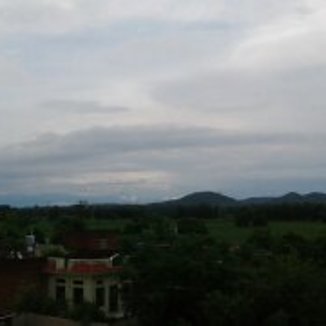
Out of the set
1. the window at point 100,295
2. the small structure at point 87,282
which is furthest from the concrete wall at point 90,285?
the window at point 100,295

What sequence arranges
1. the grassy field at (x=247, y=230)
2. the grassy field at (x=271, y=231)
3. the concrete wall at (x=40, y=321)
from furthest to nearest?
the grassy field at (x=247, y=230), the grassy field at (x=271, y=231), the concrete wall at (x=40, y=321)

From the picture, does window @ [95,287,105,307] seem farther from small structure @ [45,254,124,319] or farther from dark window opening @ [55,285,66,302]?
dark window opening @ [55,285,66,302]

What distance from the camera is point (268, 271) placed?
1347 inches

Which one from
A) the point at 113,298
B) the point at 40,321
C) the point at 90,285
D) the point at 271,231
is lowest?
the point at 40,321

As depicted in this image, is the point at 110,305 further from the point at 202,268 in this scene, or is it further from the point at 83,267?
the point at 202,268

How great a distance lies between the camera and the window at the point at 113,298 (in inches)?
1736

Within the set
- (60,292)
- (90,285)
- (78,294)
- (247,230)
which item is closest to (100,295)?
(90,285)

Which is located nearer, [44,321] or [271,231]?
[44,321]

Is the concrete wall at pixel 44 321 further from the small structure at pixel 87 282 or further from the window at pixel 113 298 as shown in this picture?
the window at pixel 113 298

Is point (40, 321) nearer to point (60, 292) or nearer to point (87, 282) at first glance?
point (87, 282)

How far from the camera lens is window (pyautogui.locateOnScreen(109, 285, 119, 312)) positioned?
4411 centimetres

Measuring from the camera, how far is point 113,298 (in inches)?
1746

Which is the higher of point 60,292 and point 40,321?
point 60,292

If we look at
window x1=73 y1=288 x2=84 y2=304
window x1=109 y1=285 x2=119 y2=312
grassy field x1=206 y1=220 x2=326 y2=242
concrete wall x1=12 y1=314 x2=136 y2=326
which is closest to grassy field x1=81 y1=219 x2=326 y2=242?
grassy field x1=206 y1=220 x2=326 y2=242
